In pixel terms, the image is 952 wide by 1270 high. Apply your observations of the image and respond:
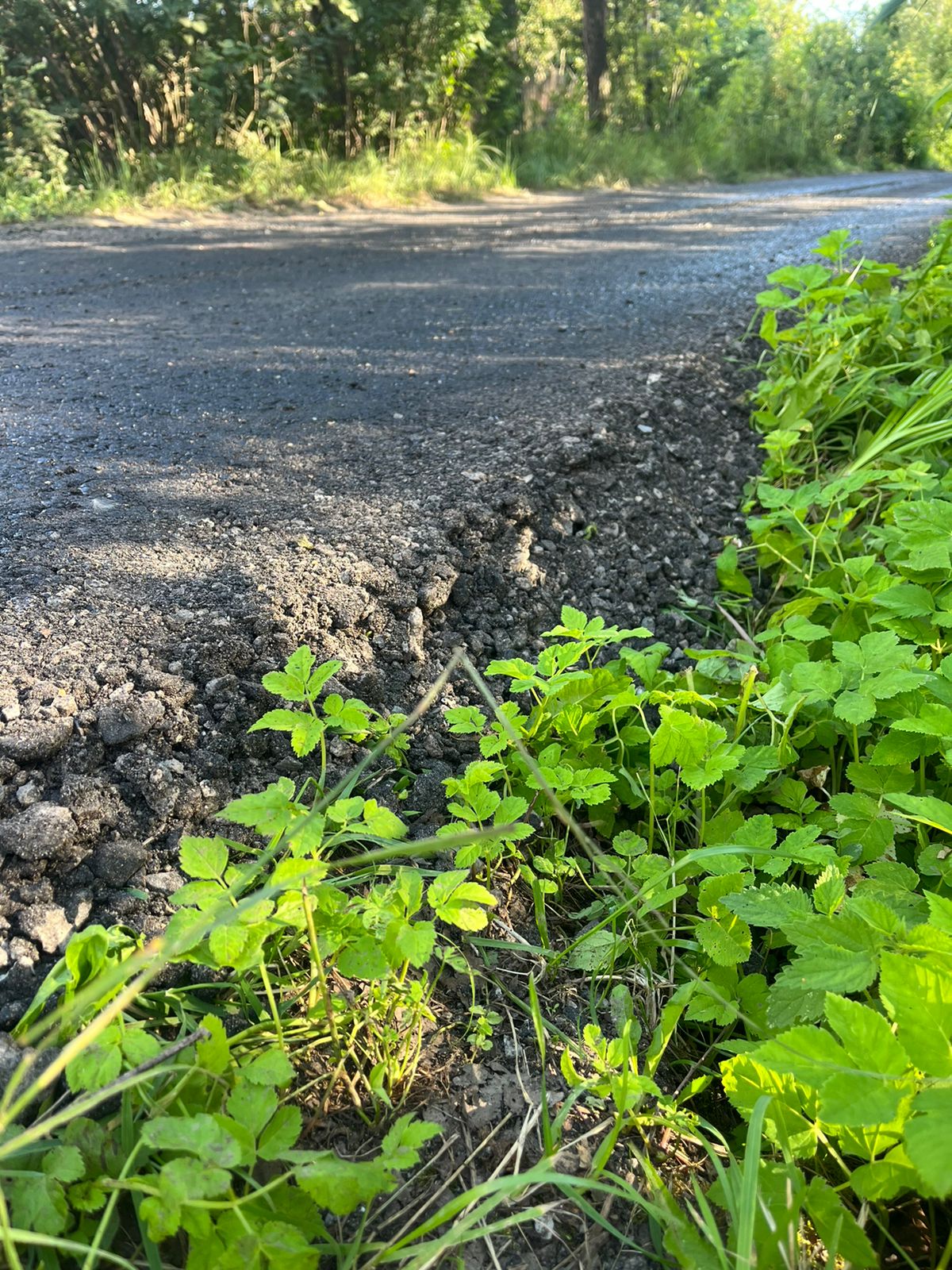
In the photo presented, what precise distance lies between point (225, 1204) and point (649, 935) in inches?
28.3

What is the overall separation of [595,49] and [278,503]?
39.1 ft

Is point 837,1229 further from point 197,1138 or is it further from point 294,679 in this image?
point 294,679

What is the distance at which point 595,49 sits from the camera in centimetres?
1091

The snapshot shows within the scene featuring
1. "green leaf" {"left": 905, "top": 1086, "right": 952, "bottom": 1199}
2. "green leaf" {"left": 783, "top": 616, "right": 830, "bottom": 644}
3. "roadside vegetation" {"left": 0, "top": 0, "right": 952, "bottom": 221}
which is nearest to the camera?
"green leaf" {"left": 905, "top": 1086, "right": 952, "bottom": 1199}

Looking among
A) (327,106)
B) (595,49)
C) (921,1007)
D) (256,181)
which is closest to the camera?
(921,1007)

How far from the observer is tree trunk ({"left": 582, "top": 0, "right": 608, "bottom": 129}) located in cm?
1090

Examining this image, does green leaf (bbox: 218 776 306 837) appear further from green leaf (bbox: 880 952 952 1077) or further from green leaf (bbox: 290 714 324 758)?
green leaf (bbox: 880 952 952 1077)

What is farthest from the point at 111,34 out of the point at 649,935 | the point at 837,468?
the point at 649,935

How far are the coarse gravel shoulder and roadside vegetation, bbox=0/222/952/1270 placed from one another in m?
0.13

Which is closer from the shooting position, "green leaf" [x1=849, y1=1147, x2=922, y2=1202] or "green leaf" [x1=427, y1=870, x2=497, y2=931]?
"green leaf" [x1=849, y1=1147, x2=922, y2=1202]

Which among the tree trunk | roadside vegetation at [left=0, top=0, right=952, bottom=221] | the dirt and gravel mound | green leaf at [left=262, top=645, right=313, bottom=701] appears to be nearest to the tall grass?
roadside vegetation at [left=0, top=0, right=952, bottom=221]

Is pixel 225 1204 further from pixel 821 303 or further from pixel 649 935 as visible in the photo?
pixel 821 303

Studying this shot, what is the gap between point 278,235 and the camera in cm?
516

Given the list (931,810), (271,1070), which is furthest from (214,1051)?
(931,810)
